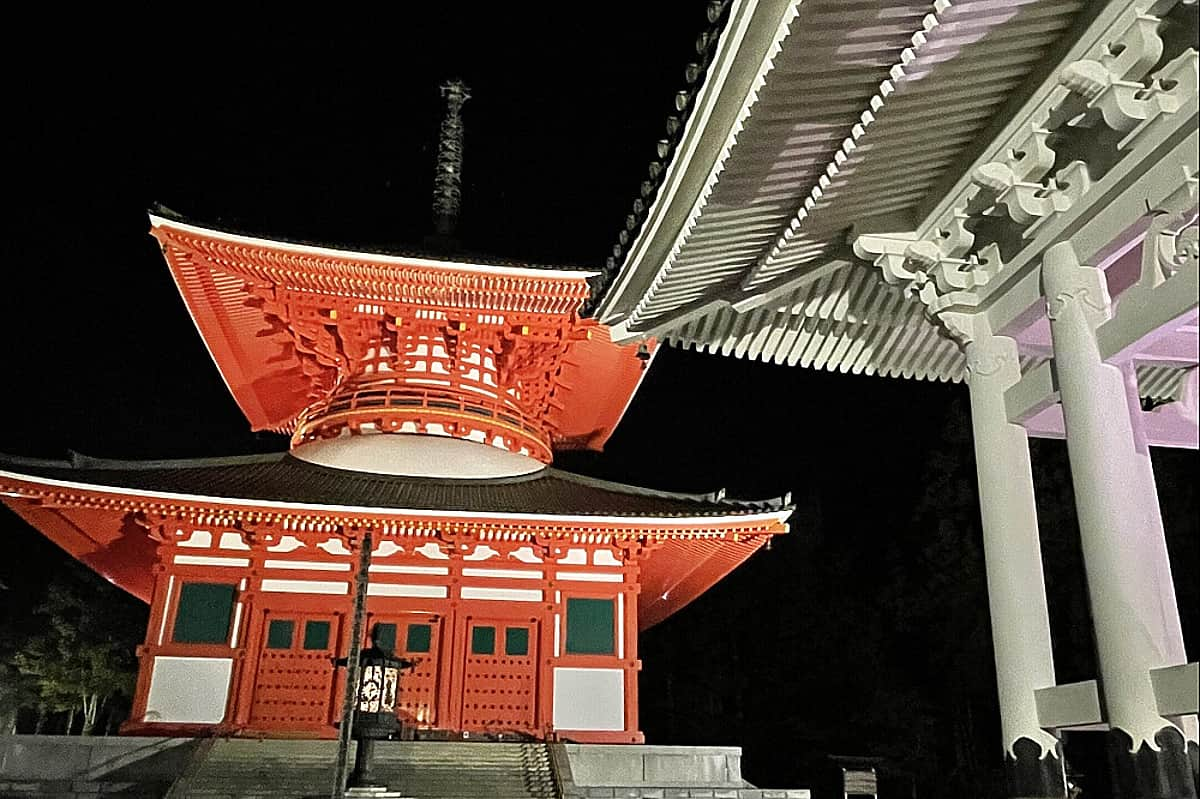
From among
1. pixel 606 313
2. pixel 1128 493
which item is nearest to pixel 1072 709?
pixel 1128 493

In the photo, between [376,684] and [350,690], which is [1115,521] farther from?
[376,684]

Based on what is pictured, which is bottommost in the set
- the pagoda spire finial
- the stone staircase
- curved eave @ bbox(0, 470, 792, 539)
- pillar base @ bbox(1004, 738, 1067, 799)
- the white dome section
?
the stone staircase

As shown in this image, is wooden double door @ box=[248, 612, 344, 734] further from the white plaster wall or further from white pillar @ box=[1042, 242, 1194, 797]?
white pillar @ box=[1042, 242, 1194, 797]

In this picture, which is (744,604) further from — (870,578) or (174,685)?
(174,685)

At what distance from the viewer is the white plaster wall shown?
539 inches

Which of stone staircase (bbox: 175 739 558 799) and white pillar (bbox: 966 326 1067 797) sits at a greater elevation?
white pillar (bbox: 966 326 1067 797)

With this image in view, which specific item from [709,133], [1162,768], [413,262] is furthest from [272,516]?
[1162,768]

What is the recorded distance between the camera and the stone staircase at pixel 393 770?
450 inches

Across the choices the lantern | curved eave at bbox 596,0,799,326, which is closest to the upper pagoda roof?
the lantern

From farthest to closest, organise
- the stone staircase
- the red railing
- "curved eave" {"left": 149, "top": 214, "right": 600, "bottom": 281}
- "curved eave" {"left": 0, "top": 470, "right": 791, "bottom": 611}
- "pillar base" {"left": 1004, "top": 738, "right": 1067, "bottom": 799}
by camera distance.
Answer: the red railing → "curved eave" {"left": 149, "top": 214, "right": 600, "bottom": 281} → "curved eave" {"left": 0, "top": 470, "right": 791, "bottom": 611} → the stone staircase → "pillar base" {"left": 1004, "top": 738, "right": 1067, "bottom": 799}

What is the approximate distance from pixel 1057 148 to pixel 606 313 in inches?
117

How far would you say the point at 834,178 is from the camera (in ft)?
15.6

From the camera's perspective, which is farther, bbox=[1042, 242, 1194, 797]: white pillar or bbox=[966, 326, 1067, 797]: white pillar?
bbox=[966, 326, 1067, 797]: white pillar

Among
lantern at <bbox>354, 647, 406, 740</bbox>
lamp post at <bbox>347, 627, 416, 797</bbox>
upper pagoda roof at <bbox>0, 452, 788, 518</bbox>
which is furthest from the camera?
upper pagoda roof at <bbox>0, 452, 788, 518</bbox>
